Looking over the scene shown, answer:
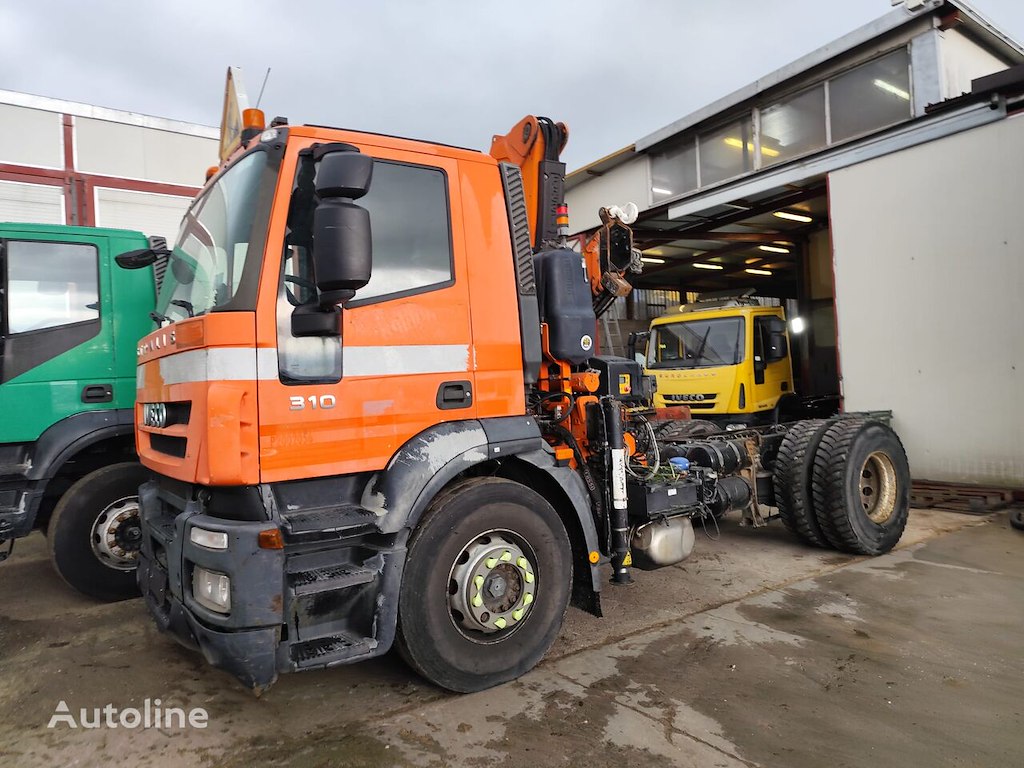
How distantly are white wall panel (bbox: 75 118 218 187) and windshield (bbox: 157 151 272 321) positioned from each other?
6393mm

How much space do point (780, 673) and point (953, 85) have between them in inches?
322

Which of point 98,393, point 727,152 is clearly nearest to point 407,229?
point 98,393

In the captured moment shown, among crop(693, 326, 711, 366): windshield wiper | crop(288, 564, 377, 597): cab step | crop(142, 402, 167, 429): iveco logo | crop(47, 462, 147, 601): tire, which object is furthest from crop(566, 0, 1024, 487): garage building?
crop(47, 462, 147, 601): tire

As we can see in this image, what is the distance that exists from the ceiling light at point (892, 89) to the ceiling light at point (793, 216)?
278 cm

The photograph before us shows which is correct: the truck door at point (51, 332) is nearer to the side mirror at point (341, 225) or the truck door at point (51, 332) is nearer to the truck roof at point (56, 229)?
the truck roof at point (56, 229)

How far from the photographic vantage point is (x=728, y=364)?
981 centimetres

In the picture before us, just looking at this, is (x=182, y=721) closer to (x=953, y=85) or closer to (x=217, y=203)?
(x=217, y=203)

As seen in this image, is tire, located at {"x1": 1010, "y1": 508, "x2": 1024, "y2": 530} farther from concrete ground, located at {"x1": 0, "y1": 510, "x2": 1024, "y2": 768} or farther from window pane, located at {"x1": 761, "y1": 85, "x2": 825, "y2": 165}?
window pane, located at {"x1": 761, "y1": 85, "x2": 825, "y2": 165}

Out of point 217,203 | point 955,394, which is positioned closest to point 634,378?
point 217,203

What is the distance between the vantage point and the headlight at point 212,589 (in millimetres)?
2605

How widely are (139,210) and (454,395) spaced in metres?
7.41

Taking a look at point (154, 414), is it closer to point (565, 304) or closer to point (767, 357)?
point (565, 304)

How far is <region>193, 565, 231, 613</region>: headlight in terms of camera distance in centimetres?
261

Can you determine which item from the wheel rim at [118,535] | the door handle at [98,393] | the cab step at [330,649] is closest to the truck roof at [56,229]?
the door handle at [98,393]
